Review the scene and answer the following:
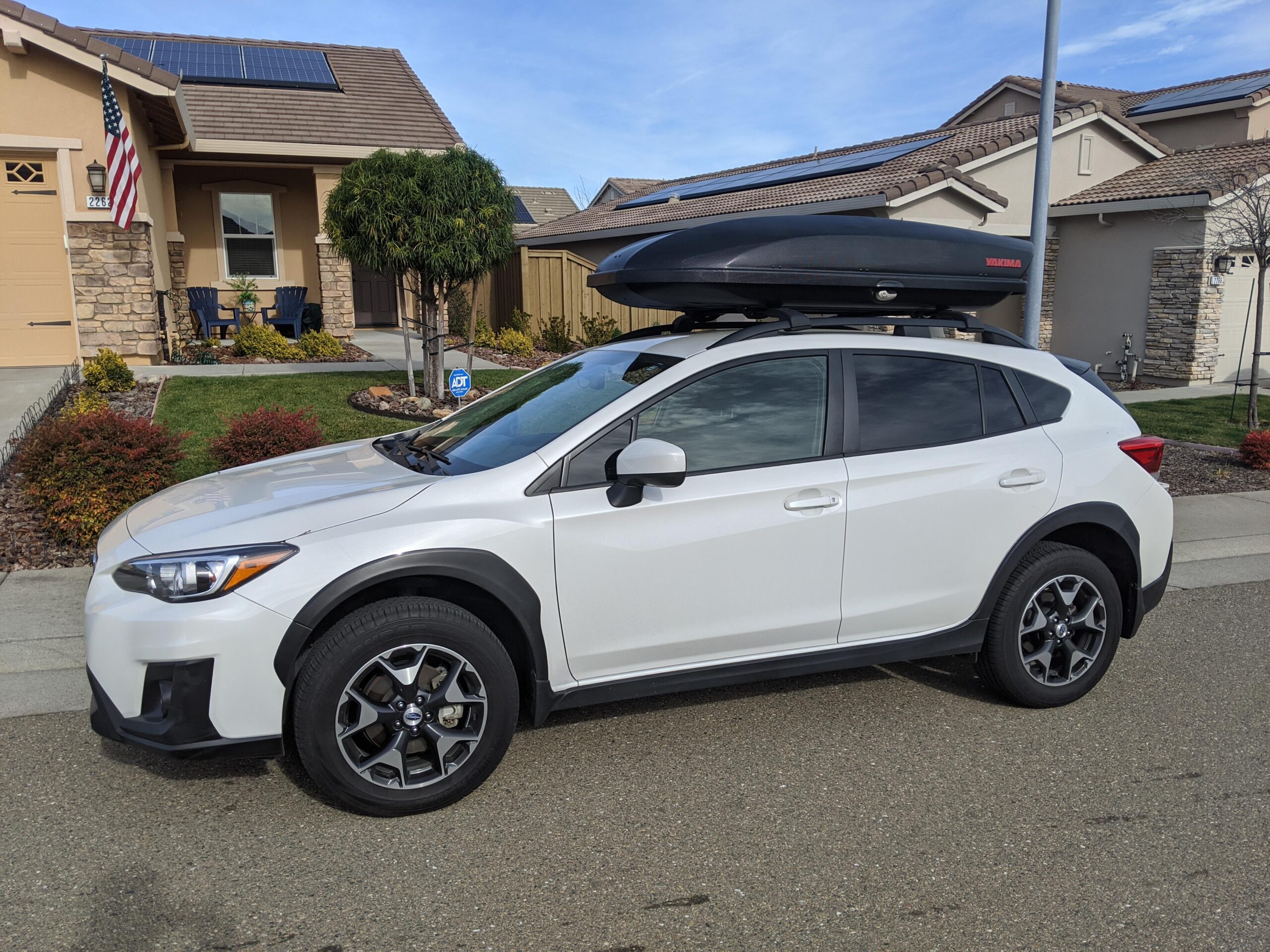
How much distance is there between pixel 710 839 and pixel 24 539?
218 inches

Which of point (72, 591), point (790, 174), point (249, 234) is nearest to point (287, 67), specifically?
point (249, 234)

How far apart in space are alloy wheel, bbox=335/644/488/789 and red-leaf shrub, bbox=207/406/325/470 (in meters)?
4.15

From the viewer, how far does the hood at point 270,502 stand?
352 centimetres

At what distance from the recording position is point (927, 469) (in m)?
4.26

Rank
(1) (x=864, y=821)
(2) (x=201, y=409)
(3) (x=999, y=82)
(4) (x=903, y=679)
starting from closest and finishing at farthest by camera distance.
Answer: (1) (x=864, y=821) → (4) (x=903, y=679) → (2) (x=201, y=409) → (3) (x=999, y=82)

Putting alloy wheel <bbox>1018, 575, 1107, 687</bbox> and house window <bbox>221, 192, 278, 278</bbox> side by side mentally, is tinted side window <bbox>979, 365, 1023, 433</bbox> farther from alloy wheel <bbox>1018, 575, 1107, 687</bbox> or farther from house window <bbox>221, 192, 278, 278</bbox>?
house window <bbox>221, 192, 278, 278</bbox>

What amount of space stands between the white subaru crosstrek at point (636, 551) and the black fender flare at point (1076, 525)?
0.01 metres

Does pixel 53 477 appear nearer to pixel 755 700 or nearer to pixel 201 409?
pixel 201 409

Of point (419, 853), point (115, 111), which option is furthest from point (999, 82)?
point (419, 853)

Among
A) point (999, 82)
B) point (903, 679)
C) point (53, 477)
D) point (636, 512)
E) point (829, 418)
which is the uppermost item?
point (999, 82)

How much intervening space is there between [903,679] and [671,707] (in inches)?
47.8

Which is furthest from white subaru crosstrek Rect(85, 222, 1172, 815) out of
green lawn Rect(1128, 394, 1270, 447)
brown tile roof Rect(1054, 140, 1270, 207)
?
brown tile roof Rect(1054, 140, 1270, 207)

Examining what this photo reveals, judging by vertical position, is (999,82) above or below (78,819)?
above

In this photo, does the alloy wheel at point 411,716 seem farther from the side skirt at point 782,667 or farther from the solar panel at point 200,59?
the solar panel at point 200,59
